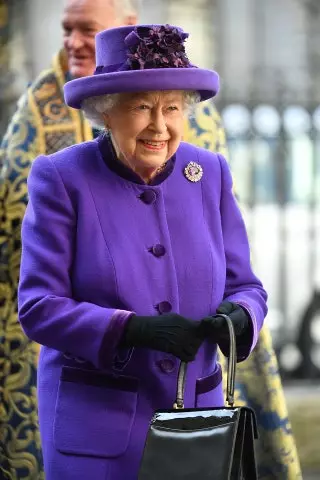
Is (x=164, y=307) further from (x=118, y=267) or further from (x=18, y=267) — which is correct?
(x=18, y=267)

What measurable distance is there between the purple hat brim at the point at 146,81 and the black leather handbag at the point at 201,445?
2.28 ft

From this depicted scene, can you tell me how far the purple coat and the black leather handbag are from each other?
0.22m

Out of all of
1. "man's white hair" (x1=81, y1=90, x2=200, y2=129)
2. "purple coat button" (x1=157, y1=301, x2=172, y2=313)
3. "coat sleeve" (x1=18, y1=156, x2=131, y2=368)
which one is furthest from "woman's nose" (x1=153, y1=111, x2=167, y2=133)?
"purple coat button" (x1=157, y1=301, x2=172, y2=313)

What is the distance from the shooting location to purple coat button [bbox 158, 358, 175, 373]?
10.6 ft

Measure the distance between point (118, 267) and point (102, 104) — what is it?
0.37 metres

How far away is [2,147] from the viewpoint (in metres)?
4.93

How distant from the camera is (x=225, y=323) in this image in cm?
310

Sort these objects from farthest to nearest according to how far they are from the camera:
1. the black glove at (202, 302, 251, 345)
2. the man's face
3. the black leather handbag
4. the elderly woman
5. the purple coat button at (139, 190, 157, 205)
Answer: the man's face
the purple coat button at (139, 190, 157, 205)
the elderly woman
the black glove at (202, 302, 251, 345)
the black leather handbag

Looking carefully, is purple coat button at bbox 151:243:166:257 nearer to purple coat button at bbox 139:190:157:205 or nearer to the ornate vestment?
purple coat button at bbox 139:190:157:205

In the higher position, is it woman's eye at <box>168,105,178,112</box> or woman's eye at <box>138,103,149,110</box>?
woman's eye at <box>138,103,149,110</box>

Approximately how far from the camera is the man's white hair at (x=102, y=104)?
3.25 meters

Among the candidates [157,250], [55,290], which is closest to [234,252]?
[157,250]

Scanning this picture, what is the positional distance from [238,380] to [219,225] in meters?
1.62

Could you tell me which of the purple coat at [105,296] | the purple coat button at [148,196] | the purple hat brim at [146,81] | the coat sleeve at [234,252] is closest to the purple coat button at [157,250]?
the purple coat at [105,296]
